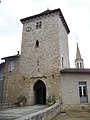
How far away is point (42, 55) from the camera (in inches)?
699

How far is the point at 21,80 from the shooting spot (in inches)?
704

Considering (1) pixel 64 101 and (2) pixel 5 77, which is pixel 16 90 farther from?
(1) pixel 64 101

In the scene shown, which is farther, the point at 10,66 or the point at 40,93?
the point at 10,66

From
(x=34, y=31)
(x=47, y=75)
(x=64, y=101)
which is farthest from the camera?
(x=34, y=31)

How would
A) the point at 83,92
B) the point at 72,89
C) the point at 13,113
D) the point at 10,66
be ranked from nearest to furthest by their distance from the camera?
the point at 13,113, the point at 72,89, the point at 83,92, the point at 10,66

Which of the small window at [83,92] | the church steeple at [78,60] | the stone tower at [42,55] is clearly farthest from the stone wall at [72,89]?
the church steeple at [78,60]

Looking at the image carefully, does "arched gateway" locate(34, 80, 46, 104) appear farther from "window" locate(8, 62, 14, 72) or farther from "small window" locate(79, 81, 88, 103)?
"small window" locate(79, 81, 88, 103)

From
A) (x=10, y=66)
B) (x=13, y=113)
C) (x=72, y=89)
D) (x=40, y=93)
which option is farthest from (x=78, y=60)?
(x=13, y=113)

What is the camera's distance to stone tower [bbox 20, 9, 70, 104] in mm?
A: 16562

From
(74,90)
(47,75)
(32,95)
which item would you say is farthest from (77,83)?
(32,95)

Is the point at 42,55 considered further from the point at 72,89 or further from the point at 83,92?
the point at 83,92

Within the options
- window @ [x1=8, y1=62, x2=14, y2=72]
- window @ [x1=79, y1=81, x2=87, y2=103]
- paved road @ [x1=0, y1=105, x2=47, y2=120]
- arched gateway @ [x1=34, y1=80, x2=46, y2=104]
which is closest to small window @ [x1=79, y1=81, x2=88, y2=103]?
window @ [x1=79, y1=81, x2=87, y2=103]

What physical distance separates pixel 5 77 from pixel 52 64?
6.40 metres

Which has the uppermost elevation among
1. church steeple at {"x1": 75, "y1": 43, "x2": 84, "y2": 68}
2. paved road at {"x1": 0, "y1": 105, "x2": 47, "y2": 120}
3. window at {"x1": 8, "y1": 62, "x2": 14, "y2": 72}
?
church steeple at {"x1": 75, "y1": 43, "x2": 84, "y2": 68}
